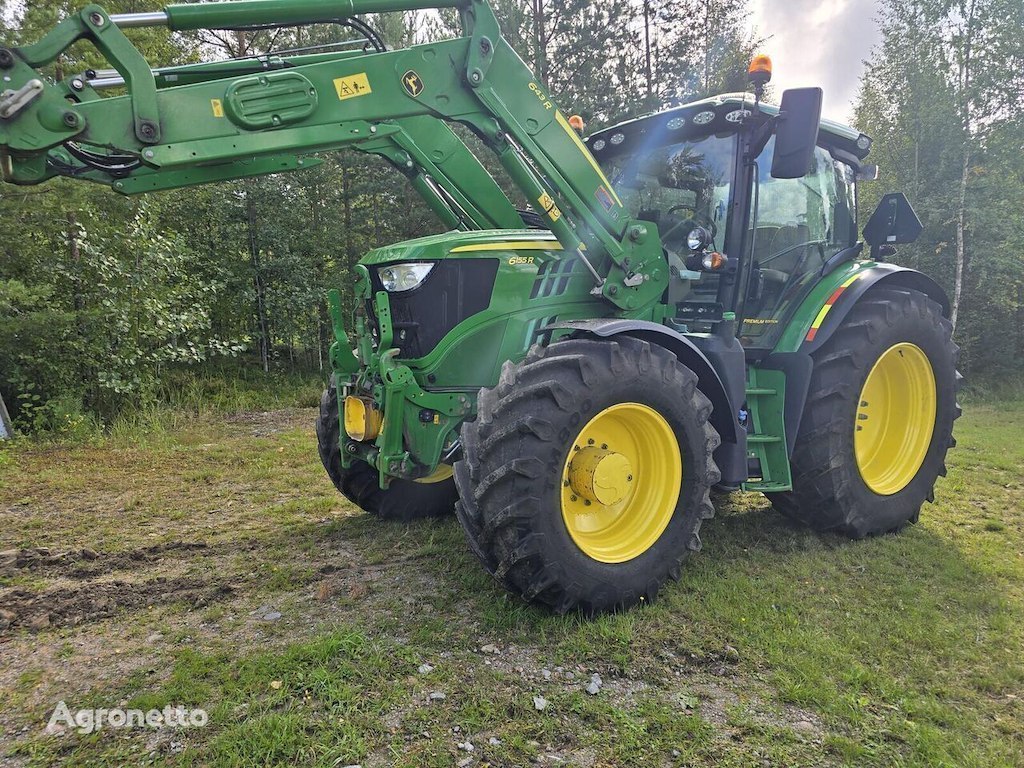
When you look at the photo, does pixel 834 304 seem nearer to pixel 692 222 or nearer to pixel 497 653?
pixel 692 222

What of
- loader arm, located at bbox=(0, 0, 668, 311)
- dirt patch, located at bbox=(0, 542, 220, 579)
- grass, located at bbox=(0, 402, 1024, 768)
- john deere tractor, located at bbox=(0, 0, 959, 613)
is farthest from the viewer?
dirt patch, located at bbox=(0, 542, 220, 579)

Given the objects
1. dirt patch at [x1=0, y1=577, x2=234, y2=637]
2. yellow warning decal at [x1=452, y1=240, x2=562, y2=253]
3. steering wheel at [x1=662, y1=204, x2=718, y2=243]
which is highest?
steering wheel at [x1=662, y1=204, x2=718, y2=243]

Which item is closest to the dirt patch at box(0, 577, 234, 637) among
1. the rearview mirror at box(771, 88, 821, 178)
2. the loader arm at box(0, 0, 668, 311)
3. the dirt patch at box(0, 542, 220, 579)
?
the dirt patch at box(0, 542, 220, 579)

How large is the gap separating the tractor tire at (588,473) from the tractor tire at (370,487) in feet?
4.72

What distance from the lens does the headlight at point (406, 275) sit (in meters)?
3.47

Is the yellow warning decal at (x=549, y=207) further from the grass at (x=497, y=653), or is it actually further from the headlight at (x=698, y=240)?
the grass at (x=497, y=653)

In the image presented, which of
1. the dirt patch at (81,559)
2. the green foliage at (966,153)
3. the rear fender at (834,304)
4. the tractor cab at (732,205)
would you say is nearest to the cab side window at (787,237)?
the tractor cab at (732,205)

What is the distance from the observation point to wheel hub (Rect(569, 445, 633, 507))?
9.90 feet

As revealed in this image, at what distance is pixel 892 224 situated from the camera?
15.8 feet

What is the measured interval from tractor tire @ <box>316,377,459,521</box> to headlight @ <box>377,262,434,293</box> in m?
1.06

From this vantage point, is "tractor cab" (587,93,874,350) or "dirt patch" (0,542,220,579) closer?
"dirt patch" (0,542,220,579)

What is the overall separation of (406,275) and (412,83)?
3.14 ft

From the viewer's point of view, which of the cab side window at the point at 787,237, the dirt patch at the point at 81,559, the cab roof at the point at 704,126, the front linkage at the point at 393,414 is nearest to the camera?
the front linkage at the point at 393,414

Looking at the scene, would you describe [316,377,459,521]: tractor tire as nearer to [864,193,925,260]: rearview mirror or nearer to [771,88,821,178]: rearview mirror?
[771,88,821,178]: rearview mirror
